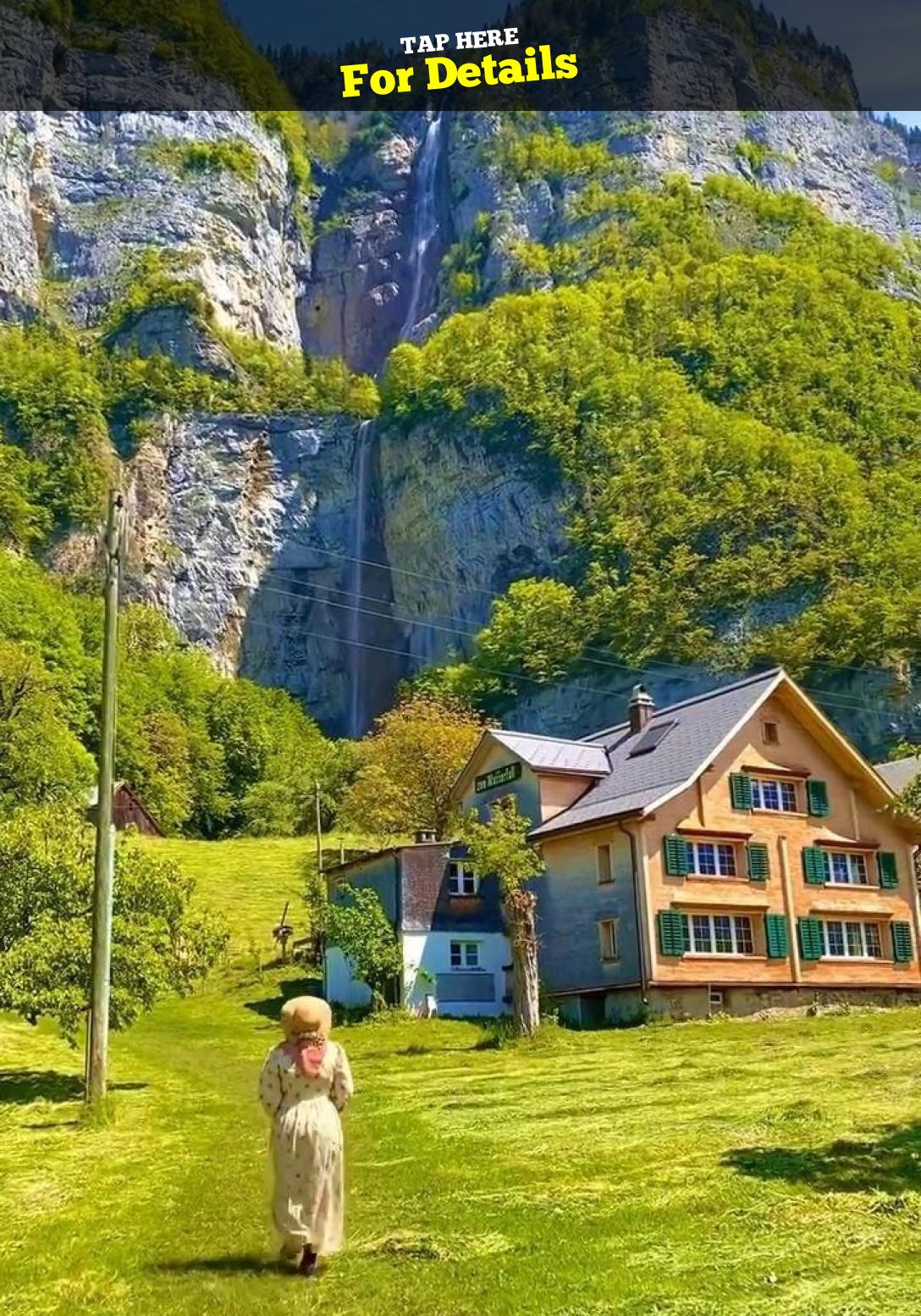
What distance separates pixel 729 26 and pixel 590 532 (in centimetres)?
9639

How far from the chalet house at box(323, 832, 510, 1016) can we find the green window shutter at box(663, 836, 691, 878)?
18.1ft

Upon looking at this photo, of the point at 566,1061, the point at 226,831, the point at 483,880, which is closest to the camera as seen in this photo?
the point at 566,1061

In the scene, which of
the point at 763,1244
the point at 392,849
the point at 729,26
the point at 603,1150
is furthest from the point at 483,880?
the point at 729,26

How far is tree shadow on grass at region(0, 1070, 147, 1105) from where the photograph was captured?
20.6m

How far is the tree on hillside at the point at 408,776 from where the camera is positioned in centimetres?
5631

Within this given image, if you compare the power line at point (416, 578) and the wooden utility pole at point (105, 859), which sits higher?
the power line at point (416, 578)

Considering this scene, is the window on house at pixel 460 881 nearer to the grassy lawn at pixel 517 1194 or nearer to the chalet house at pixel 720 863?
the chalet house at pixel 720 863

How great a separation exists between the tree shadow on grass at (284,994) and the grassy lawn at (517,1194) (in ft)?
44.8

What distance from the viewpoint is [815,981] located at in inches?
1432

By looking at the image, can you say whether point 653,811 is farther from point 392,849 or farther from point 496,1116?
point 496,1116

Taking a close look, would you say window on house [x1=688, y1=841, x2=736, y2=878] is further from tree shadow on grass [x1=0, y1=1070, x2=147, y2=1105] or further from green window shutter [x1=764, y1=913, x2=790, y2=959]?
tree shadow on grass [x1=0, y1=1070, x2=147, y2=1105]

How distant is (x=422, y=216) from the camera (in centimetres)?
15762

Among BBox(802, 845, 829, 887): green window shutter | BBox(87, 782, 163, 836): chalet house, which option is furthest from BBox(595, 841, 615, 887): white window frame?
BBox(87, 782, 163, 836): chalet house

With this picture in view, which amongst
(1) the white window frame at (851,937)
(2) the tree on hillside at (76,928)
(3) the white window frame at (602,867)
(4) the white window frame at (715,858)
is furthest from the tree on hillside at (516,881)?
(1) the white window frame at (851,937)
